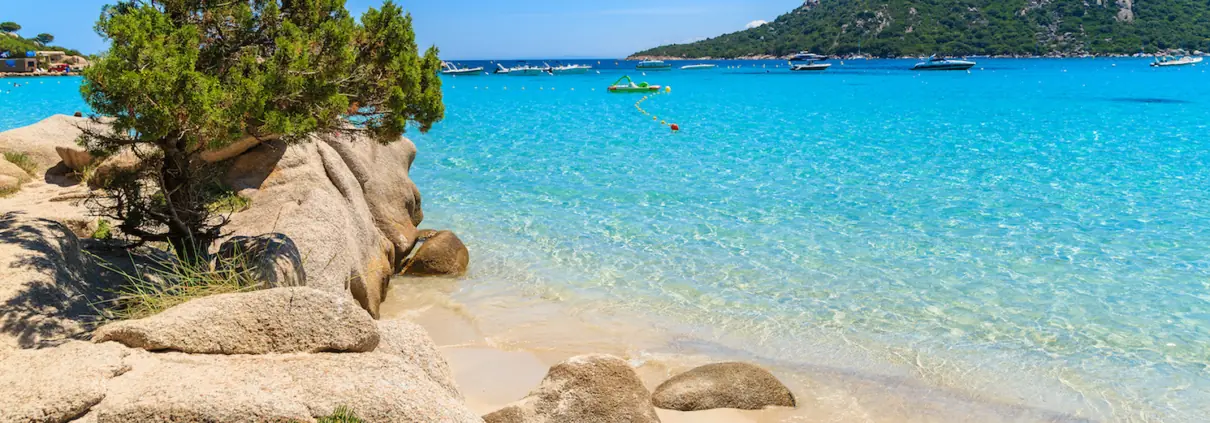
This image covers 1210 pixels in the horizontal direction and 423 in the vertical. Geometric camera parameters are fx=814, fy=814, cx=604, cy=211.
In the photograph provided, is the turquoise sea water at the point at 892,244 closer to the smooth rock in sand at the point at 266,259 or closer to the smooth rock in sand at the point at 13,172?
the smooth rock in sand at the point at 266,259

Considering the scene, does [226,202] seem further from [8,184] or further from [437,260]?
[8,184]

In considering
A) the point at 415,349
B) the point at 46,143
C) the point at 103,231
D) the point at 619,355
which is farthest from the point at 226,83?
the point at 46,143

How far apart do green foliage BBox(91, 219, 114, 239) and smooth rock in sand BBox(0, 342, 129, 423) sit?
3.86m

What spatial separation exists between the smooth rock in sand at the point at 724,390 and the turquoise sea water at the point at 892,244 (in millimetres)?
1417

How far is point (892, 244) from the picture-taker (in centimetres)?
1441

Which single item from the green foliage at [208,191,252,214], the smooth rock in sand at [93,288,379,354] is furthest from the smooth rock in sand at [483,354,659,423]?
the green foliage at [208,191,252,214]

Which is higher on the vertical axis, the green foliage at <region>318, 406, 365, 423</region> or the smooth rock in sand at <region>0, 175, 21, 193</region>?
the smooth rock in sand at <region>0, 175, 21, 193</region>

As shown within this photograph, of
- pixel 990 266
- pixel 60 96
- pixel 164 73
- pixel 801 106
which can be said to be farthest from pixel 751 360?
pixel 60 96

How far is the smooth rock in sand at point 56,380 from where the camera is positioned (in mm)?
4656

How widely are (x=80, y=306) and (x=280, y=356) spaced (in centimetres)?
249

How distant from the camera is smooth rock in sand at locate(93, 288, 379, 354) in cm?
578

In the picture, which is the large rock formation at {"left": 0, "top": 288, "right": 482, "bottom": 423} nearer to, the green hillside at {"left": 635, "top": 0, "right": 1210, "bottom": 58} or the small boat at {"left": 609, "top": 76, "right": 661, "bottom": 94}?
the small boat at {"left": 609, "top": 76, "right": 661, "bottom": 94}

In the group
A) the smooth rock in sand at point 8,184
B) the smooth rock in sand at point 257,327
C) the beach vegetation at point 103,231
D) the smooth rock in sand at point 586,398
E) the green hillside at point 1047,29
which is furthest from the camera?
the green hillside at point 1047,29

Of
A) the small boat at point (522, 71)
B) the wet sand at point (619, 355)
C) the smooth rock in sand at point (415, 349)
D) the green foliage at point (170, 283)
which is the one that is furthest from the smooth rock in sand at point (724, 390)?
the small boat at point (522, 71)
